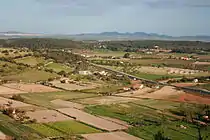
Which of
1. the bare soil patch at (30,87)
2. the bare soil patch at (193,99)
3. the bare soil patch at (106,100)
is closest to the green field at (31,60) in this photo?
the bare soil patch at (30,87)

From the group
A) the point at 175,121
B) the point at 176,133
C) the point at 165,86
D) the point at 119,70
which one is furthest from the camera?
the point at 119,70

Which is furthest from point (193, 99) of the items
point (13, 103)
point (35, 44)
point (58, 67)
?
point (35, 44)

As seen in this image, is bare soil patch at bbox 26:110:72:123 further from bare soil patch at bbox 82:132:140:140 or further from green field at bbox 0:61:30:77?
green field at bbox 0:61:30:77

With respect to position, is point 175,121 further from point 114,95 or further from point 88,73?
point 88,73

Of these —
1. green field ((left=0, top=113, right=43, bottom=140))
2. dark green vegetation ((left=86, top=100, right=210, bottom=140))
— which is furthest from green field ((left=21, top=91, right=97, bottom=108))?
green field ((left=0, top=113, right=43, bottom=140))

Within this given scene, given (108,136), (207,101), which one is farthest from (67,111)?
(207,101)

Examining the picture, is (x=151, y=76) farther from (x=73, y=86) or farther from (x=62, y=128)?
(x=62, y=128)
